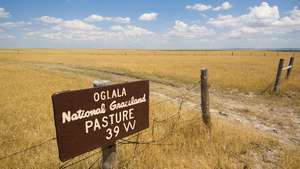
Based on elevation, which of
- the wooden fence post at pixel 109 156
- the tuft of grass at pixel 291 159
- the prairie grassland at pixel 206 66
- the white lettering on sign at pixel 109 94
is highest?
the white lettering on sign at pixel 109 94

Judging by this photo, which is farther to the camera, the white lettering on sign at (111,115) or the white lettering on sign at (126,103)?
the white lettering on sign at (126,103)

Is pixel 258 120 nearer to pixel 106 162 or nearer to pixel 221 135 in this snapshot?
pixel 221 135

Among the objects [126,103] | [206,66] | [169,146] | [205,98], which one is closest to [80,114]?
[126,103]

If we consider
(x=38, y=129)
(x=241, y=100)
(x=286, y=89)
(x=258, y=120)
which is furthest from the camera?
(x=286, y=89)

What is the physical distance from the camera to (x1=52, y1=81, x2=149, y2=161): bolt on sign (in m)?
2.27

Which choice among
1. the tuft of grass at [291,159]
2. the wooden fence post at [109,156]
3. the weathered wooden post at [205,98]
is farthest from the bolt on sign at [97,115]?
the tuft of grass at [291,159]

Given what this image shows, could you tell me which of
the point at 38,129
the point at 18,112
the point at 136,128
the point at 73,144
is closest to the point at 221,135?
the point at 136,128

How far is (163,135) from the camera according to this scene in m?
5.34

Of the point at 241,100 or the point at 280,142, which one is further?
the point at 241,100

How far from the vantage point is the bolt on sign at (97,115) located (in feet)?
7.45

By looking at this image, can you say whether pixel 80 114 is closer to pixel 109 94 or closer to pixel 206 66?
pixel 109 94

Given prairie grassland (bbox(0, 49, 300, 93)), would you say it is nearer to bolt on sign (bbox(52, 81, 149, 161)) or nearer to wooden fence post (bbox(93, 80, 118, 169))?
bolt on sign (bbox(52, 81, 149, 161))

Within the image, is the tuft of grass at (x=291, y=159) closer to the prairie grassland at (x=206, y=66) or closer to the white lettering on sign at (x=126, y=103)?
the white lettering on sign at (x=126, y=103)

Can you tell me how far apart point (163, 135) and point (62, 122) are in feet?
11.2
